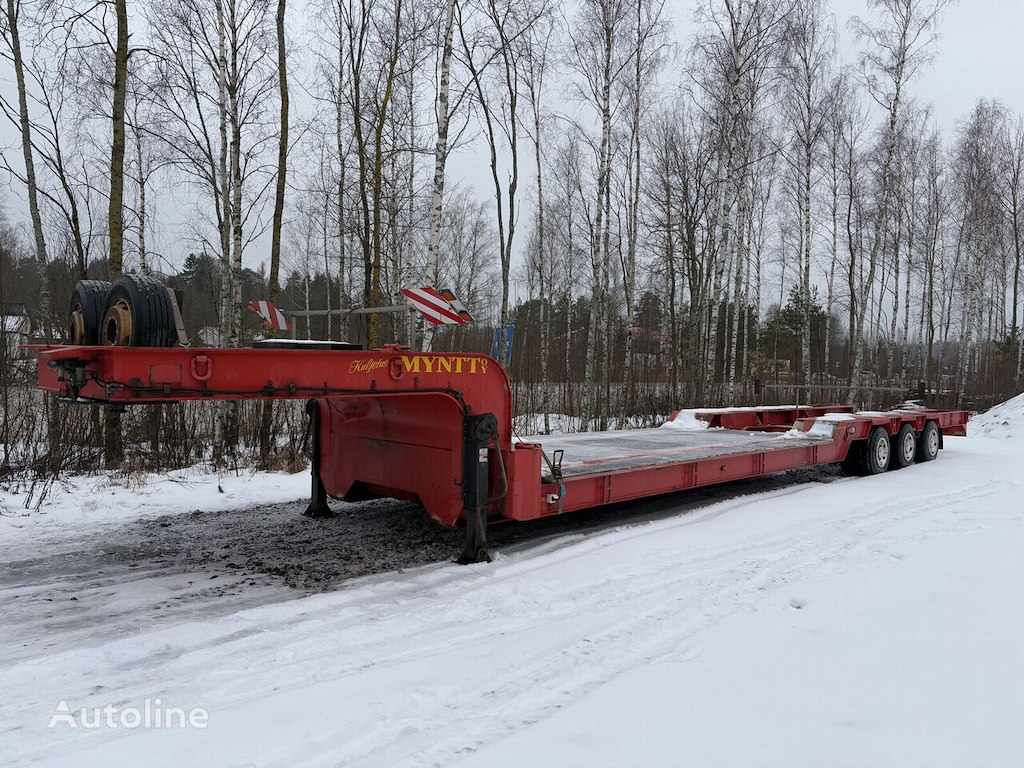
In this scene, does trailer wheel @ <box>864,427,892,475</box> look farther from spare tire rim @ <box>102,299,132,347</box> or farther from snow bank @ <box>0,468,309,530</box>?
spare tire rim @ <box>102,299,132,347</box>

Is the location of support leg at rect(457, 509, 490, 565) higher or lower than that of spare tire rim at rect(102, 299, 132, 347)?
lower

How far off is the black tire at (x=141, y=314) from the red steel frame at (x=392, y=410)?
0.48 ft

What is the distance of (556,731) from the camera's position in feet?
9.81

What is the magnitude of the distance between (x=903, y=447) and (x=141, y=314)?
38.5 feet

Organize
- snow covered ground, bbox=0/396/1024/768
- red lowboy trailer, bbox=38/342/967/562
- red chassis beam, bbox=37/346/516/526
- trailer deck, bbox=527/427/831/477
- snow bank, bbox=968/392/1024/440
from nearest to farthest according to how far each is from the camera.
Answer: snow covered ground, bbox=0/396/1024/768
red chassis beam, bbox=37/346/516/526
red lowboy trailer, bbox=38/342/967/562
trailer deck, bbox=527/427/831/477
snow bank, bbox=968/392/1024/440

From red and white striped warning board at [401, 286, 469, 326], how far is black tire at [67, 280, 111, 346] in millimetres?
2321

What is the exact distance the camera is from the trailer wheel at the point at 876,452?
10695mm

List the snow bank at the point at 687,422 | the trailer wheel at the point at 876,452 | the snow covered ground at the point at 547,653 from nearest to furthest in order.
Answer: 1. the snow covered ground at the point at 547,653
2. the trailer wheel at the point at 876,452
3. the snow bank at the point at 687,422

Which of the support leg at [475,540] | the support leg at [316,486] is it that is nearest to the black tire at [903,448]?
the support leg at [475,540]

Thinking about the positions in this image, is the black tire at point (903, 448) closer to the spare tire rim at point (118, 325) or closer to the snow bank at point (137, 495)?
the snow bank at point (137, 495)

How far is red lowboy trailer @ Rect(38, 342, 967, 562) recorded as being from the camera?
13.8 feet

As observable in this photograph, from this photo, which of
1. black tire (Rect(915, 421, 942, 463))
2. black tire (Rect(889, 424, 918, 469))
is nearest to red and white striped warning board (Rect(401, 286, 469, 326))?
black tire (Rect(889, 424, 918, 469))

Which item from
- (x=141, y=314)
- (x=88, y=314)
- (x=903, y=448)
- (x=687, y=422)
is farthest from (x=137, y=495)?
(x=903, y=448)

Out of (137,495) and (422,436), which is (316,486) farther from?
(137,495)
